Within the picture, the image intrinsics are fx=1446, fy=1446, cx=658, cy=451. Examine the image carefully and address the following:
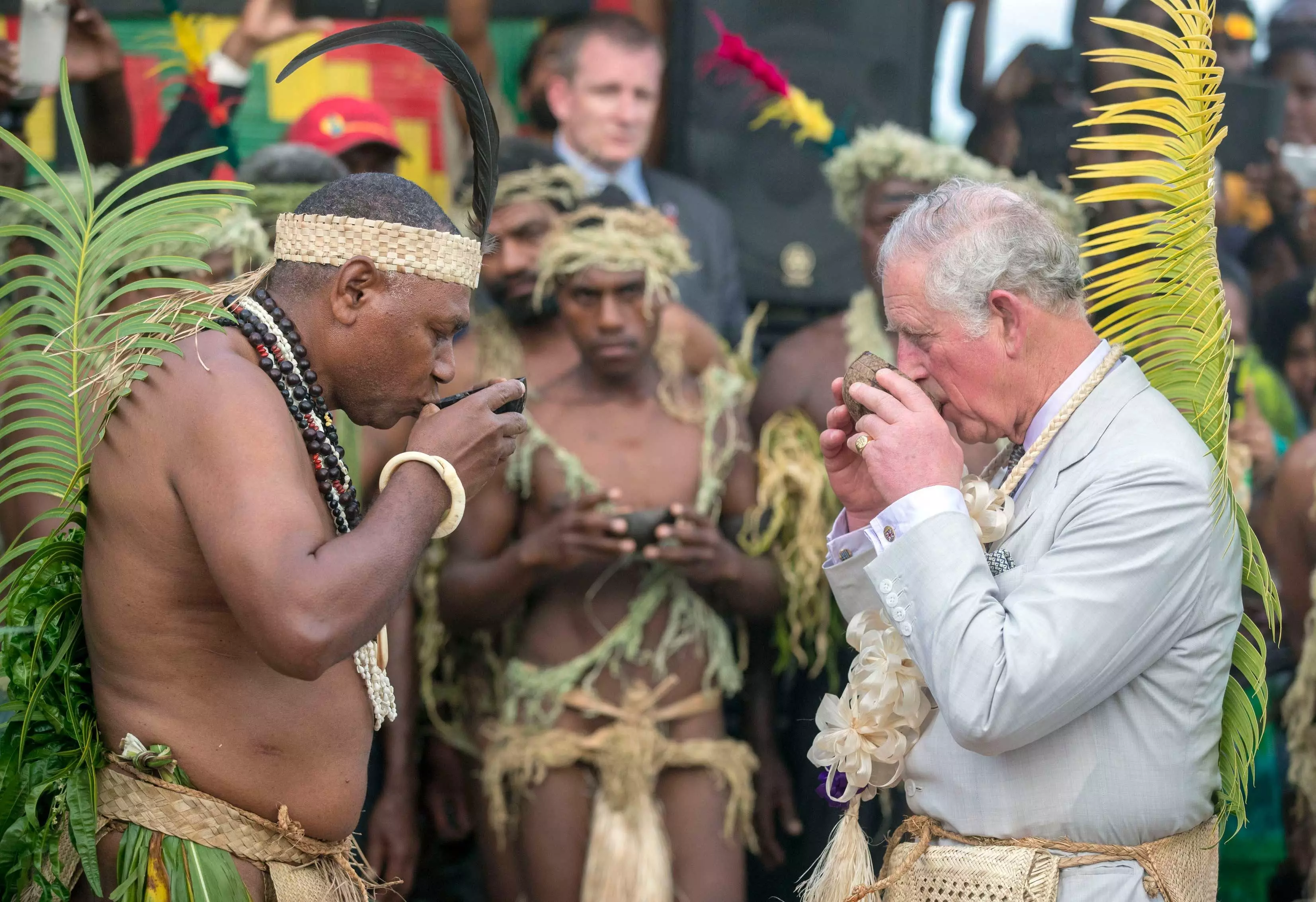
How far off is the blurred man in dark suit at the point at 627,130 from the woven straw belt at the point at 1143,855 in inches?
131

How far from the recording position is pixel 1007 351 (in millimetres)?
2654

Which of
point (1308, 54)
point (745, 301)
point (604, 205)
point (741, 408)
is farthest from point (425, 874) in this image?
point (1308, 54)

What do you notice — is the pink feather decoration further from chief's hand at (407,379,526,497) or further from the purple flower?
chief's hand at (407,379,526,497)

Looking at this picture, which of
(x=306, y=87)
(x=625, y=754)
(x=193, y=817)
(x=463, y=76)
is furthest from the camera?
(x=306, y=87)

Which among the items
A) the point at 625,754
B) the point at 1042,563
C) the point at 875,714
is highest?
the point at 1042,563

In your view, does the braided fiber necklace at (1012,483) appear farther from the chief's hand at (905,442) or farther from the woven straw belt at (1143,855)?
the woven straw belt at (1143,855)

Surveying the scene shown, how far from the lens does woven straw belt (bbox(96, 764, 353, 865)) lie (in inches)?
99.4

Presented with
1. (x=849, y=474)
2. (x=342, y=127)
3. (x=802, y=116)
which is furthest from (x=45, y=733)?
(x=802, y=116)

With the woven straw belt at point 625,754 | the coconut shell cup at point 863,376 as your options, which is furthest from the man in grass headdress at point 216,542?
the woven straw belt at point 625,754

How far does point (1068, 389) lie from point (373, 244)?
129 cm

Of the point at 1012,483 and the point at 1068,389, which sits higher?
the point at 1068,389

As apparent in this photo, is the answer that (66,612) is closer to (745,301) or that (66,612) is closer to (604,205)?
(604,205)

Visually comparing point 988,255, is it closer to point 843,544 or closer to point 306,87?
point 843,544

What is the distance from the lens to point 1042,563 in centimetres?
248
